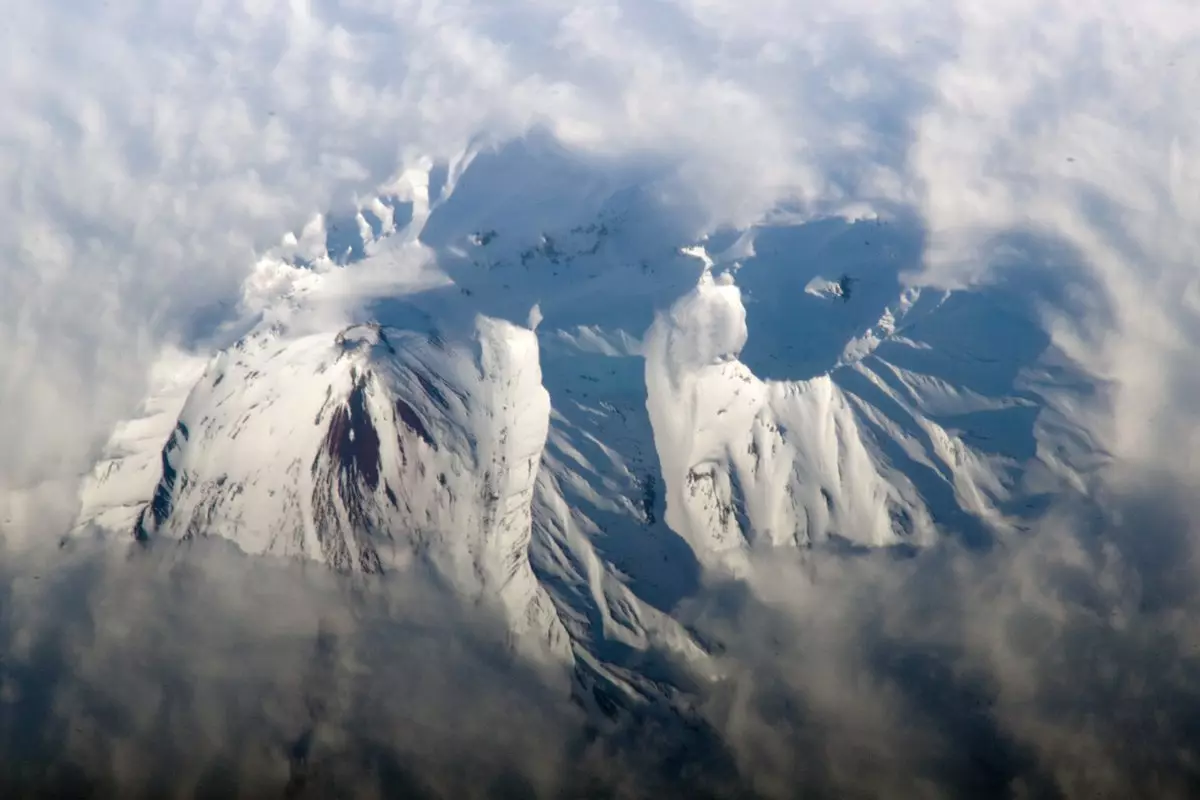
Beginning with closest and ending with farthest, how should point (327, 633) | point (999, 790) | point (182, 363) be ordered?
point (999, 790)
point (327, 633)
point (182, 363)

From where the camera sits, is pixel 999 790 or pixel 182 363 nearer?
pixel 999 790

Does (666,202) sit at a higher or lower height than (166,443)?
higher

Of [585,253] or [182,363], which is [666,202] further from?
[182,363]

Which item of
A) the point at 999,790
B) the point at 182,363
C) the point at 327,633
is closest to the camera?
the point at 999,790

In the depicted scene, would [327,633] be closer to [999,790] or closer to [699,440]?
[699,440]

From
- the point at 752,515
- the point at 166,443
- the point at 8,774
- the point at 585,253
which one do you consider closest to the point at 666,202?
the point at 585,253

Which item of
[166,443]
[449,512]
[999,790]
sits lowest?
[999,790]
